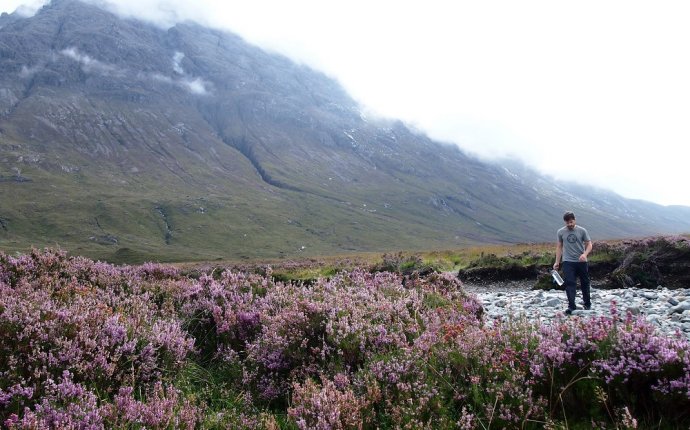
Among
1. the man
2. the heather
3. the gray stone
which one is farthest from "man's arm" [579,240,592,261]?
the heather

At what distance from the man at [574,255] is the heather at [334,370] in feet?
22.5

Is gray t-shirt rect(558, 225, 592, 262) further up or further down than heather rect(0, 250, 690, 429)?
further up

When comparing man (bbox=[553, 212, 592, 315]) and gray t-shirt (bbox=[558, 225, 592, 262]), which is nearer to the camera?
man (bbox=[553, 212, 592, 315])

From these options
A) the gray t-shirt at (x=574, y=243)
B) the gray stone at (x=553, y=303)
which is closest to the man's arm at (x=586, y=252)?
the gray t-shirt at (x=574, y=243)

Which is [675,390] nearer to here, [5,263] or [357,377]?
[357,377]

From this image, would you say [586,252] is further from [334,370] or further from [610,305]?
[334,370]

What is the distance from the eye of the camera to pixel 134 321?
575cm

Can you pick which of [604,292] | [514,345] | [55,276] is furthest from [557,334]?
[604,292]

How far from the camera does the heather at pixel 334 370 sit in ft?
A: 12.8

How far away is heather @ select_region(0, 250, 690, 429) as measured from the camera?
3910 millimetres

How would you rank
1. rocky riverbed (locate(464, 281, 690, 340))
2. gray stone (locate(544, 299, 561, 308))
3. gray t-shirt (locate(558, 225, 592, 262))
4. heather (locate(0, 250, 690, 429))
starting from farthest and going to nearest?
gray stone (locate(544, 299, 561, 308)), gray t-shirt (locate(558, 225, 592, 262)), rocky riverbed (locate(464, 281, 690, 340)), heather (locate(0, 250, 690, 429))

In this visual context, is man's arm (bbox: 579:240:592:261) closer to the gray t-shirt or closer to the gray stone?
the gray t-shirt

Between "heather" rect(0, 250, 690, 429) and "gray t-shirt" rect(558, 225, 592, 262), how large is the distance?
7.37 metres

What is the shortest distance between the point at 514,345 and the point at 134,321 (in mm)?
4688
